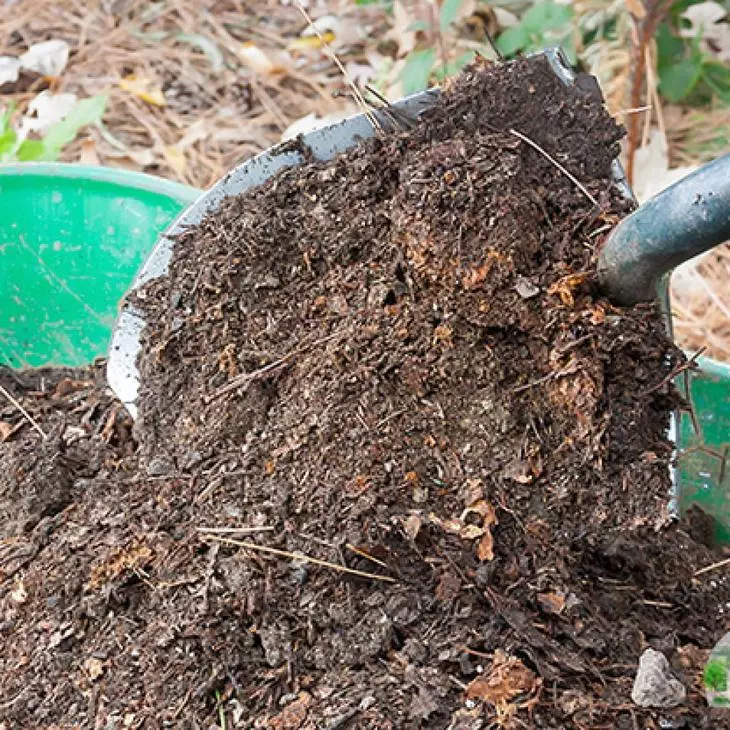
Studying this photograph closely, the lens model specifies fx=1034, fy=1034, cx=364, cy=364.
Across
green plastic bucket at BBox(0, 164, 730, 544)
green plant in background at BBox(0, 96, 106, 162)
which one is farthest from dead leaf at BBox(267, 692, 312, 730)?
green plant in background at BBox(0, 96, 106, 162)

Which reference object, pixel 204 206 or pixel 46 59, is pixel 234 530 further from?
pixel 46 59

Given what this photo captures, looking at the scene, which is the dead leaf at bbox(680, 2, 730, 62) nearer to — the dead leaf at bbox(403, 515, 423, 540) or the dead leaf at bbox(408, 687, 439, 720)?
the dead leaf at bbox(403, 515, 423, 540)

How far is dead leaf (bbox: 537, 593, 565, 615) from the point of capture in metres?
0.89

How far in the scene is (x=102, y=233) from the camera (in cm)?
142

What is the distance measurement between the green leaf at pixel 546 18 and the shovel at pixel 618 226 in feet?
3.79

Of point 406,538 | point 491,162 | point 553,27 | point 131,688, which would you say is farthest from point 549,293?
point 553,27

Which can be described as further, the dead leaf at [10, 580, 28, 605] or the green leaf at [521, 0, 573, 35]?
the green leaf at [521, 0, 573, 35]

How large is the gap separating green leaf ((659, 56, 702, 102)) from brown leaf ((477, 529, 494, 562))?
1.71m

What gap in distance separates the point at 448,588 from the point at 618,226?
0.36 meters

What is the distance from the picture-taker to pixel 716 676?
0.85 metres

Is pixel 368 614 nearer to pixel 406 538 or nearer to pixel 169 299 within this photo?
pixel 406 538

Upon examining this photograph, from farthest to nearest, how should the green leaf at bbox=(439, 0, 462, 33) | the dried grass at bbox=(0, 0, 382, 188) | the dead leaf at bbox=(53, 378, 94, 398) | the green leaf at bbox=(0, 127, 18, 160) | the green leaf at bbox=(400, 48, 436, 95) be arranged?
the dried grass at bbox=(0, 0, 382, 188) < the green leaf at bbox=(400, 48, 436, 95) < the green leaf at bbox=(439, 0, 462, 33) < the green leaf at bbox=(0, 127, 18, 160) < the dead leaf at bbox=(53, 378, 94, 398)

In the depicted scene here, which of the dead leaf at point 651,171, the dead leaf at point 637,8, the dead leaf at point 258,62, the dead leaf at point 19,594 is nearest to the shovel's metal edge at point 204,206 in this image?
the dead leaf at point 19,594

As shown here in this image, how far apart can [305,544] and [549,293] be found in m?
0.33
